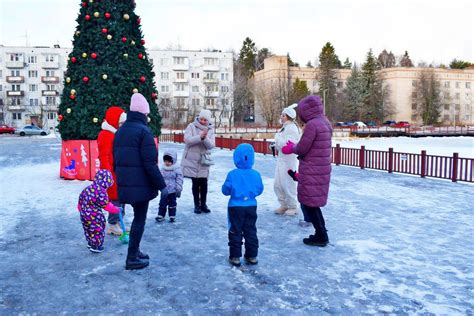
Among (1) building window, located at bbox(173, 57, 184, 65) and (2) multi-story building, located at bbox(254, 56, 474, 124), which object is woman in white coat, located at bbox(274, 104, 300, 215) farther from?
(1) building window, located at bbox(173, 57, 184, 65)

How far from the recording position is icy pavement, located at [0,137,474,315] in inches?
154

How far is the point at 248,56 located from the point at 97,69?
81.9 meters

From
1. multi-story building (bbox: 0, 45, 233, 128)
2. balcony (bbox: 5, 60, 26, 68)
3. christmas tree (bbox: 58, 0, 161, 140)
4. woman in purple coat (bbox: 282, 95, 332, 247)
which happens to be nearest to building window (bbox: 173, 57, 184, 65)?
multi-story building (bbox: 0, 45, 233, 128)

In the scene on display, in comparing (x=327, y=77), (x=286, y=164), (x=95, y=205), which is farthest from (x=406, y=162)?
(x=327, y=77)

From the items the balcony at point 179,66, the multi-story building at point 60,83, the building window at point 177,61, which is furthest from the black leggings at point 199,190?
the building window at point 177,61

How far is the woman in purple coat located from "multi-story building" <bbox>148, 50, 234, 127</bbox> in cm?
6083

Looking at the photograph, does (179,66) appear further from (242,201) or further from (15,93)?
(242,201)

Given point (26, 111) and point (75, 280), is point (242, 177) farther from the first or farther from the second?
point (26, 111)

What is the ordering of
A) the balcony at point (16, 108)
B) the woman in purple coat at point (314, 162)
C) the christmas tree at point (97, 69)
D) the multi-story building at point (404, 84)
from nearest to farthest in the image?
the woman in purple coat at point (314, 162), the christmas tree at point (97, 69), the balcony at point (16, 108), the multi-story building at point (404, 84)

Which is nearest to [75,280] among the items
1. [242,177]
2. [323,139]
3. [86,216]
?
[86,216]

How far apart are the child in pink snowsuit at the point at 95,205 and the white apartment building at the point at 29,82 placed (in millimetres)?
67064

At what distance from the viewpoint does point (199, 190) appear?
313 inches

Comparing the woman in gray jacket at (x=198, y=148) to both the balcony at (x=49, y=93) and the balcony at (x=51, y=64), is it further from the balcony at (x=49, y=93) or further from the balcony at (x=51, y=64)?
the balcony at (x=51, y=64)

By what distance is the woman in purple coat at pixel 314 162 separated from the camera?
559 cm
